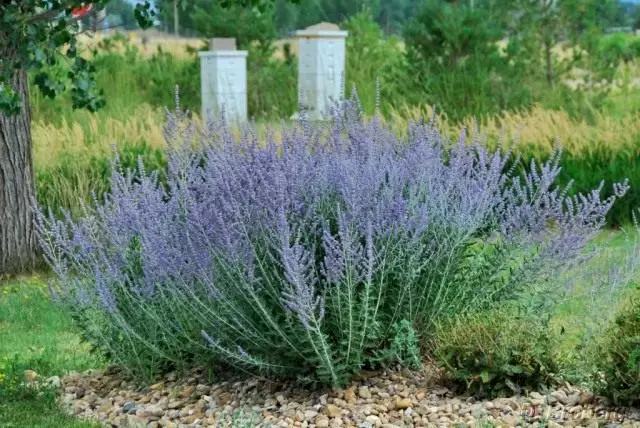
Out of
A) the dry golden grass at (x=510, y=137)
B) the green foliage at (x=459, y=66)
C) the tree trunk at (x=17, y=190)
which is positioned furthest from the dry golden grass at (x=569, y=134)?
the tree trunk at (x=17, y=190)

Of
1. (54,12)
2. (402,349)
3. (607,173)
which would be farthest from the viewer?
(607,173)

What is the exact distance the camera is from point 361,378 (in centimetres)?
443

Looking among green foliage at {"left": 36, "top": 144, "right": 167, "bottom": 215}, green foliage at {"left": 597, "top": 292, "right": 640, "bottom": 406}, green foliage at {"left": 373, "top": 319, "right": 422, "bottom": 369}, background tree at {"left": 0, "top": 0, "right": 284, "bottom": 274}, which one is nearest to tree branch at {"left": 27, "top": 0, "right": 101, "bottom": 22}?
background tree at {"left": 0, "top": 0, "right": 284, "bottom": 274}

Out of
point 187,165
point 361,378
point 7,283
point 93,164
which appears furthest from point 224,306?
point 93,164

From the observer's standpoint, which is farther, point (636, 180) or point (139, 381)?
point (636, 180)

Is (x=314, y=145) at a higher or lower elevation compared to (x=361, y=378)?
higher

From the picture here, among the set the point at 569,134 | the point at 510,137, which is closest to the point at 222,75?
the point at 510,137

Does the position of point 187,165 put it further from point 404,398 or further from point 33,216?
point 33,216

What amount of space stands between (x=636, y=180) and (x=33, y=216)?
16.3 feet

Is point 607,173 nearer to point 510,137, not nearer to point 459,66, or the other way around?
point 510,137

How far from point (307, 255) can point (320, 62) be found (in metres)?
12.1

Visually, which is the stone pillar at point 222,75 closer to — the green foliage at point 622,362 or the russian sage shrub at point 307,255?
the russian sage shrub at point 307,255

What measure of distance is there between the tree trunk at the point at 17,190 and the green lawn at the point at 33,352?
231 millimetres

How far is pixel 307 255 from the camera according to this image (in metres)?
4.16
